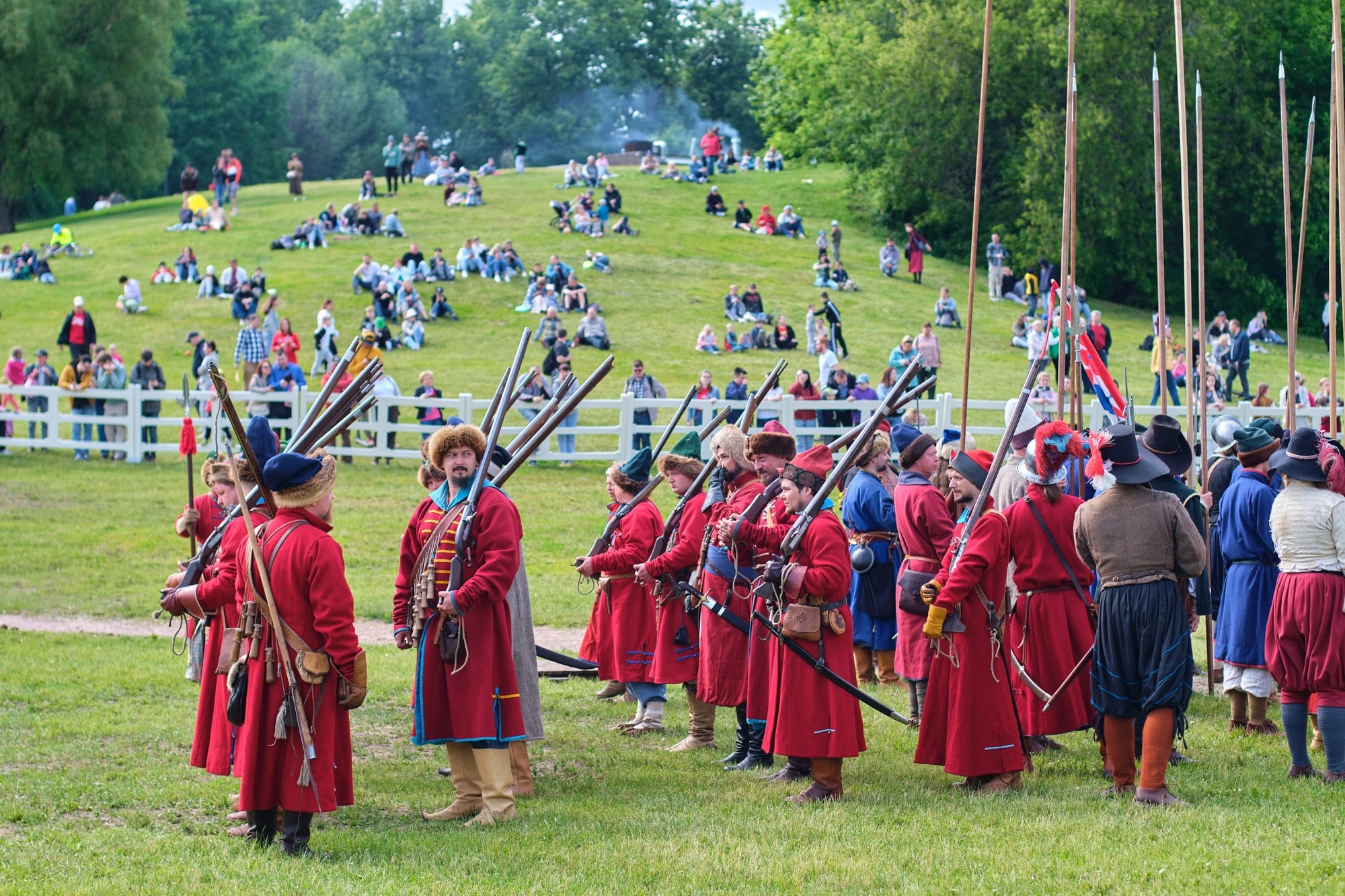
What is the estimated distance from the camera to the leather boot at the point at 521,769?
816 centimetres

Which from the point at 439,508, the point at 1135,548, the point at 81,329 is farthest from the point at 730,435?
the point at 81,329

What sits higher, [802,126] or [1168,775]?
[802,126]

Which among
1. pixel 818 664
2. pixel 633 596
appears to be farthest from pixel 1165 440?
pixel 633 596

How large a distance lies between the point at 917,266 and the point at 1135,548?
38.6 m

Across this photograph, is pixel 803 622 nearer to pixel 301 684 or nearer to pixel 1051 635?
pixel 1051 635

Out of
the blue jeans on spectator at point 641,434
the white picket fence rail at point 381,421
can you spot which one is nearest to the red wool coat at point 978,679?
the white picket fence rail at point 381,421

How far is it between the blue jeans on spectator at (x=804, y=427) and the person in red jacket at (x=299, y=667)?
57.7 ft

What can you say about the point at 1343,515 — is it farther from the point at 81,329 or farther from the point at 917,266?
the point at 917,266

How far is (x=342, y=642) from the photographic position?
6664 mm

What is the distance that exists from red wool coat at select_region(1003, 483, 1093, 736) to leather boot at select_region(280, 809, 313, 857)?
3899 millimetres

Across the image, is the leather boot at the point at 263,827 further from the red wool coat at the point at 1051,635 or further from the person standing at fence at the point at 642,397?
the person standing at fence at the point at 642,397

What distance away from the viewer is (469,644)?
7520 mm

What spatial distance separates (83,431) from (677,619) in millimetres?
17986

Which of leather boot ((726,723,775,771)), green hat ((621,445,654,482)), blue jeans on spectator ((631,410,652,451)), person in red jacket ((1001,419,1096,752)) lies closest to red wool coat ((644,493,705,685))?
green hat ((621,445,654,482))
